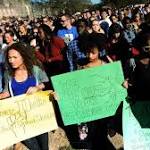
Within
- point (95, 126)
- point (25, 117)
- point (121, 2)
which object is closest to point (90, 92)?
point (95, 126)

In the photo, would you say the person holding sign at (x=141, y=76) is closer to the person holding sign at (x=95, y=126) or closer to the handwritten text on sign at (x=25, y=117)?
the person holding sign at (x=95, y=126)

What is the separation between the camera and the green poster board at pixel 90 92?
19.7 ft

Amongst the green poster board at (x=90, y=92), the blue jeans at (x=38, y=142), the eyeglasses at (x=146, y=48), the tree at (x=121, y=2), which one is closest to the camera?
the eyeglasses at (x=146, y=48)

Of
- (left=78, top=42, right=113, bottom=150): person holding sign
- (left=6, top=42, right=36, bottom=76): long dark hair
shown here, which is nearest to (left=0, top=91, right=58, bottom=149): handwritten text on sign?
(left=6, top=42, right=36, bottom=76): long dark hair

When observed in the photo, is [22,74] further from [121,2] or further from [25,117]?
[121,2]

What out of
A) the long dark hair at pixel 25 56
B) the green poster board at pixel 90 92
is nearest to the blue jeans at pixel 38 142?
the green poster board at pixel 90 92

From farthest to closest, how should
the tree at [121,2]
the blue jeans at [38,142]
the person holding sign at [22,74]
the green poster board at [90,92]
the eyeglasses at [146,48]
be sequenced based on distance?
the tree at [121,2] < the blue jeans at [38,142] < the green poster board at [90,92] < the person holding sign at [22,74] < the eyeglasses at [146,48]

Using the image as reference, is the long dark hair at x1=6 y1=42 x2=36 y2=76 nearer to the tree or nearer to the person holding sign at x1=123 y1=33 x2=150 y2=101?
the person holding sign at x1=123 y1=33 x2=150 y2=101

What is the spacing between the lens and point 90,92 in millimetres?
6082

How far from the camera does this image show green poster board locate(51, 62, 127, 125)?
5.99 m

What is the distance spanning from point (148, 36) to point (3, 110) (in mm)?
1657

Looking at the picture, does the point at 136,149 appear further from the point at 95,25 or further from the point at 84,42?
the point at 95,25

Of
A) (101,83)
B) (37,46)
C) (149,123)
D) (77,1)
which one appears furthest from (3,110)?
(77,1)

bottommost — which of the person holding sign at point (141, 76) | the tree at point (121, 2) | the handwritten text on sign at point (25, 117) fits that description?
the tree at point (121, 2)
